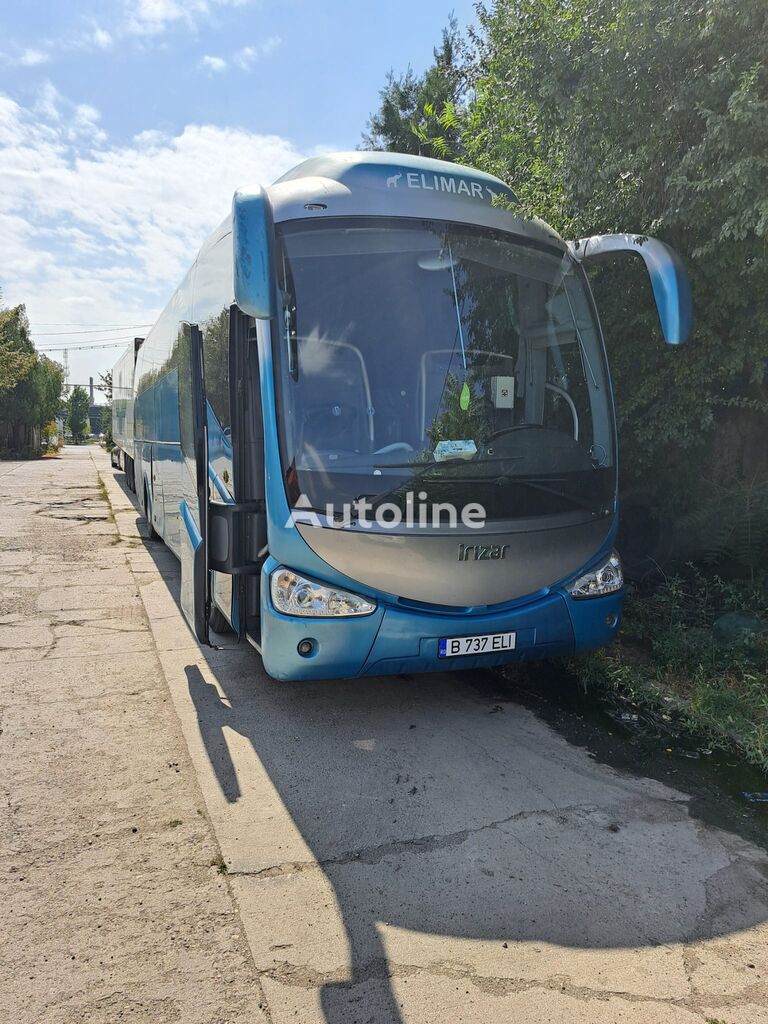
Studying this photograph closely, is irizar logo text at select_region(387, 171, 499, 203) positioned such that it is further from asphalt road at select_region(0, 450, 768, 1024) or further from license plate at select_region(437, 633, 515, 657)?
asphalt road at select_region(0, 450, 768, 1024)

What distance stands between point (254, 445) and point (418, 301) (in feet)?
4.16

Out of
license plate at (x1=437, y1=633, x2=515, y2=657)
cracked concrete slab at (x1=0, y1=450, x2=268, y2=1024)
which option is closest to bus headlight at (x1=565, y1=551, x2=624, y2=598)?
license plate at (x1=437, y1=633, x2=515, y2=657)

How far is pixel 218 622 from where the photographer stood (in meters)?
5.23

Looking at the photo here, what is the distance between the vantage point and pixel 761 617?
5473 mm

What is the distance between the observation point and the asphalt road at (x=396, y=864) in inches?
91.7

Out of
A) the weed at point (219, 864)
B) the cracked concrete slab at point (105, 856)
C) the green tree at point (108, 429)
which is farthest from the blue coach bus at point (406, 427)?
the green tree at point (108, 429)

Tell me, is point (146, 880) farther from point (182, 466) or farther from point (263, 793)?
point (182, 466)

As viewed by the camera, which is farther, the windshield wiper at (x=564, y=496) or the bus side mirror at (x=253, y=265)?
the windshield wiper at (x=564, y=496)

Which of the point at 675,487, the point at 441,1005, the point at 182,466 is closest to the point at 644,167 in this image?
the point at 675,487

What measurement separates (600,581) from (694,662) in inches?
50.0

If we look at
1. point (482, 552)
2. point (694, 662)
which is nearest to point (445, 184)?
point (482, 552)

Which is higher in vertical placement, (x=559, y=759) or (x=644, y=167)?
(x=644, y=167)

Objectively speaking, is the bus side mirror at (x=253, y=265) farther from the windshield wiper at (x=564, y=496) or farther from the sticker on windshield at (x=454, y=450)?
the windshield wiper at (x=564, y=496)

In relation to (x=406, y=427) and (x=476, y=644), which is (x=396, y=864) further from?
(x=406, y=427)
